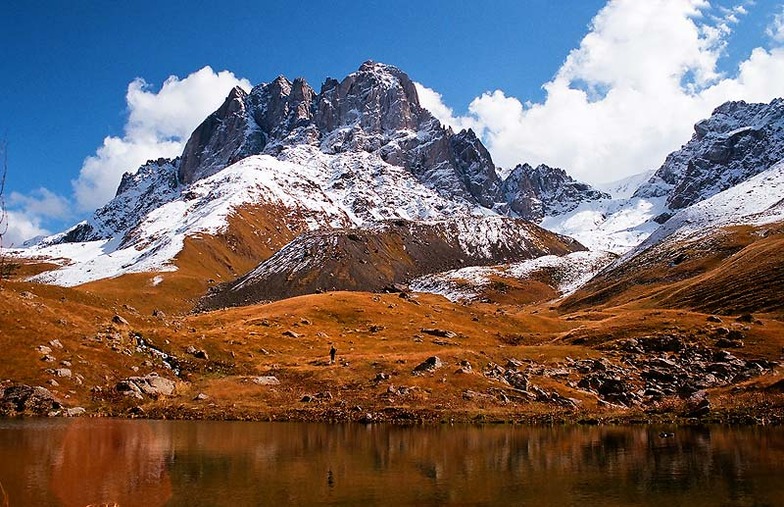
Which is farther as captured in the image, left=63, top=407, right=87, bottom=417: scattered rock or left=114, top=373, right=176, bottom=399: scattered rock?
left=114, top=373, right=176, bottom=399: scattered rock

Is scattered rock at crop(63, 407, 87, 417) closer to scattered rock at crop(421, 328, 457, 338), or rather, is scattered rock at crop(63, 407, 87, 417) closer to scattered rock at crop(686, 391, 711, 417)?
scattered rock at crop(686, 391, 711, 417)

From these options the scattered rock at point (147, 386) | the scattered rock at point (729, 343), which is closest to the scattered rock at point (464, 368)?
the scattered rock at point (147, 386)

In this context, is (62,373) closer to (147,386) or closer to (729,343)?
(147,386)

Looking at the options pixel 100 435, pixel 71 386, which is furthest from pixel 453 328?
pixel 100 435

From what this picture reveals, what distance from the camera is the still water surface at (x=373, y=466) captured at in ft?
106

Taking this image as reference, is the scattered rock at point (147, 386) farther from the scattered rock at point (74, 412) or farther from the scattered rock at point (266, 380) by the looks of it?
the scattered rock at point (266, 380)

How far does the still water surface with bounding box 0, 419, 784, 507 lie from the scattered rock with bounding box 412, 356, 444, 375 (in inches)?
1020

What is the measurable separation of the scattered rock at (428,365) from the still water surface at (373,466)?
2592 cm

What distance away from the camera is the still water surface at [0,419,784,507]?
32281 millimetres

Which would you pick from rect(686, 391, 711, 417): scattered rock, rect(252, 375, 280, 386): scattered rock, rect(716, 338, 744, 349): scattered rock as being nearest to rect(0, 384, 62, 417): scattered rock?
rect(252, 375, 280, 386): scattered rock

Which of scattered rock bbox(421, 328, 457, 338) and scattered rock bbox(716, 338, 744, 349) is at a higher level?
scattered rock bbox(421, 328, 457, 338)

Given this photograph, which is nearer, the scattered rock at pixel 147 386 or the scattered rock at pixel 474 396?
the scattered rock at pixel 147 386

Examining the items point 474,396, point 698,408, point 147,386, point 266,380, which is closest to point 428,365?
point 474,396

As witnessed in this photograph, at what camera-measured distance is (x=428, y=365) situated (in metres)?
89.4
